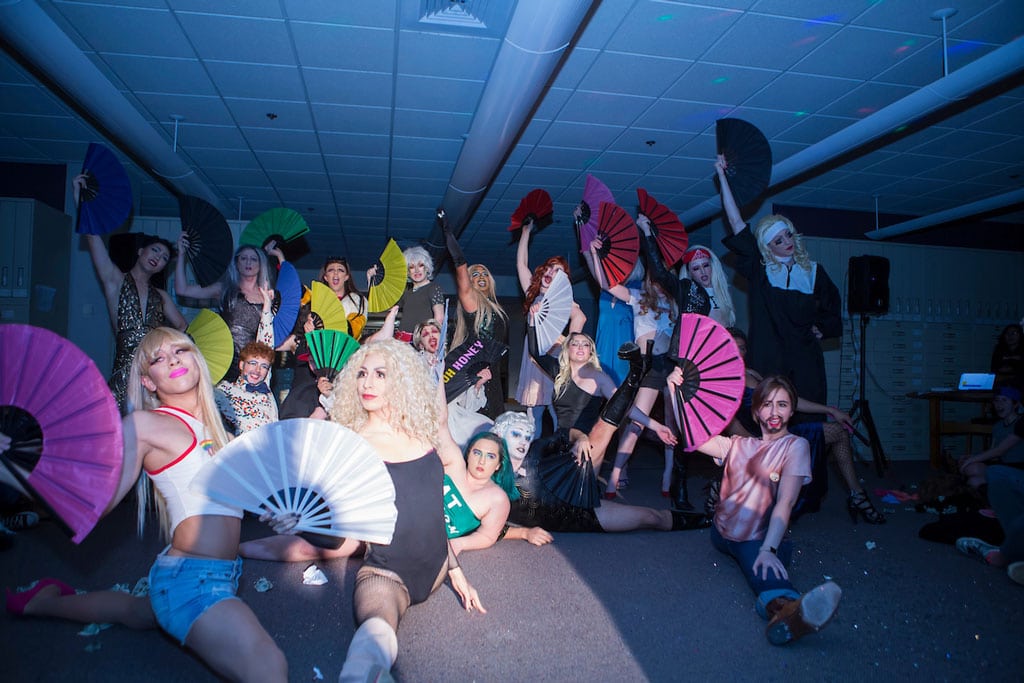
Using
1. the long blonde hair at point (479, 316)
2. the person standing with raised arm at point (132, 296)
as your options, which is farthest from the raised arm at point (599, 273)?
the person standing with raised arm at point (132, 296)

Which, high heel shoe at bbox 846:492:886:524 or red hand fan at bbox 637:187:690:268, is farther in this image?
red hand fan at bbox 637:187:690:268

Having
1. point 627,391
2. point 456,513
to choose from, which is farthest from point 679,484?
point 456,513

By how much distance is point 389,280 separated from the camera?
4.65 m

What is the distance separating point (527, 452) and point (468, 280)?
57.9 inches

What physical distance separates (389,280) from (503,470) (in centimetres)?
208

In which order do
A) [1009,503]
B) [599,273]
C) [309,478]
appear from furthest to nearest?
[599,273] < [1009,503] < [309,478]

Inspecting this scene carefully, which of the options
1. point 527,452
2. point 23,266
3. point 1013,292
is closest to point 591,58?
point 527,452

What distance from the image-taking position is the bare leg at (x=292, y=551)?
2838mm

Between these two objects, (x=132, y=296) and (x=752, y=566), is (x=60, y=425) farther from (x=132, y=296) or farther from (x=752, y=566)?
(x=132, y=296)

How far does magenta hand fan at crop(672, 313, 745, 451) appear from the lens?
283cm

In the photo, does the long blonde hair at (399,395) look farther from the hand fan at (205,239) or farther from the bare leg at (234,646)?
the hand fan at (205,239)

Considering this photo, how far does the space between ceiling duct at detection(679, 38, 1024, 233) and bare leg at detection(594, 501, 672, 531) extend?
2.85 m

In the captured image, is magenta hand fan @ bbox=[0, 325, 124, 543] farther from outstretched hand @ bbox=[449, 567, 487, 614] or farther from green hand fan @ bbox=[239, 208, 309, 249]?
green hand fan @ bbox=[239, 208, 309, 249]

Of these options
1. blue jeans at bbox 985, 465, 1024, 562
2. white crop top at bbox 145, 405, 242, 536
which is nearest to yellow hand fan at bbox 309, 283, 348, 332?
white crop top at bbox 145, 405, 242, 536
